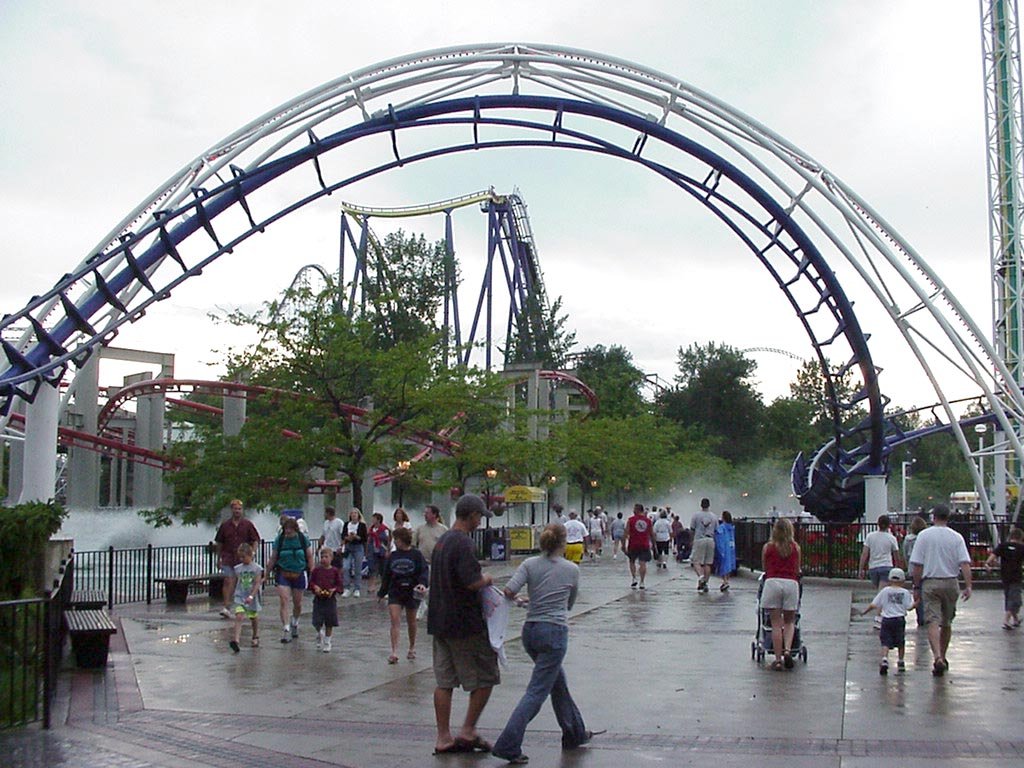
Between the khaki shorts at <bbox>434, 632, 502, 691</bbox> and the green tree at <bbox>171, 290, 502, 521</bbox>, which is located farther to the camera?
the green tree at <bbox>171, 290, 502, 521</bbox>

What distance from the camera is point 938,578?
11.9 m

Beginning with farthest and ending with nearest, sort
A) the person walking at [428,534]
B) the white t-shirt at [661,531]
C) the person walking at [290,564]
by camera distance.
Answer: the white t-shirt at [661,531] → the person walking at [290,564] → the person walking at [428,534]

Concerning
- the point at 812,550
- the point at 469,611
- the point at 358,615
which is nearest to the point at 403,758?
the point at 469,611

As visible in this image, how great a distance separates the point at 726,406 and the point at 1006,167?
1908 inches

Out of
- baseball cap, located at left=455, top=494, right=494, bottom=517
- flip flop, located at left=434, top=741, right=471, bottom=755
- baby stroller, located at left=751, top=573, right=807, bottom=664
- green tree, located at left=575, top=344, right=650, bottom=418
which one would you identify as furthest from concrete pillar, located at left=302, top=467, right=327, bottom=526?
flip flop, located at left=434, top=741, right=471, bottom=755

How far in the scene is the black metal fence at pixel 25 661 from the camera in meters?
8.74

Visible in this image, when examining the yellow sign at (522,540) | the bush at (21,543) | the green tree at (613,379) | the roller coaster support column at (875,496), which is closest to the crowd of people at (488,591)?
the bush at (21,543)

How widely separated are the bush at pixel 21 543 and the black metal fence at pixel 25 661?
5.48ft

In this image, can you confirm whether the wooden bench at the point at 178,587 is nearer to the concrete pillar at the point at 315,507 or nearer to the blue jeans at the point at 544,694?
the blue jeans at the point at 544,694

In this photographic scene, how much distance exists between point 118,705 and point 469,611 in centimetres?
380

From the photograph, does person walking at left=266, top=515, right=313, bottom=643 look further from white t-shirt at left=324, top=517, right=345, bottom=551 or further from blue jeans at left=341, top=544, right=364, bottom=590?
blue jeans at left=341, top=544, right=364, bottom=590

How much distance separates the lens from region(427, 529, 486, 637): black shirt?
843 centimetres

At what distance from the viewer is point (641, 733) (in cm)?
916

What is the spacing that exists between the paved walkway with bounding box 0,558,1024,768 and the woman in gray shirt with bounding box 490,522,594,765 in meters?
0.26
